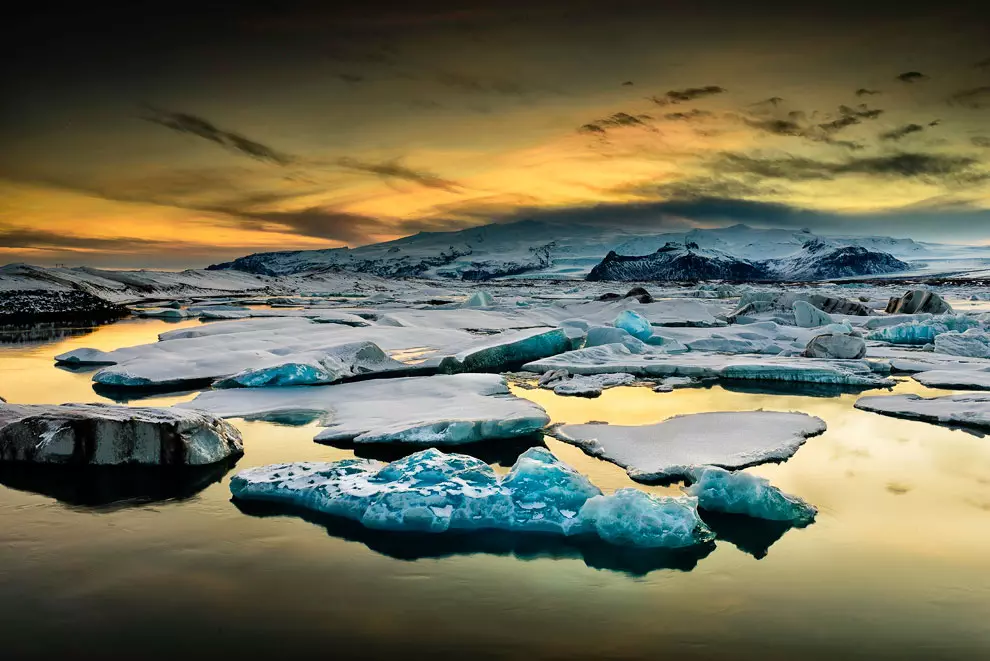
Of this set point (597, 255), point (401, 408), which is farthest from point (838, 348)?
point (597, 255)

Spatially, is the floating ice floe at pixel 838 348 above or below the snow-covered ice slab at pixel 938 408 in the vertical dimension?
above

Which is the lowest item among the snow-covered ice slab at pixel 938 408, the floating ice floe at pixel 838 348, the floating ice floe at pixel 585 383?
the floating ice floe at pixel 585 383

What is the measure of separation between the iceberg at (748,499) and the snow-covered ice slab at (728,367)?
4966 mm

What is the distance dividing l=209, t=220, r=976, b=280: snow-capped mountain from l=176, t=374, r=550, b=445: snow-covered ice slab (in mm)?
85131

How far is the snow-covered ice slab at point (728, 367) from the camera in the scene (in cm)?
846

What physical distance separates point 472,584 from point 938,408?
17.9ft

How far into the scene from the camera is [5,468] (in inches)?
181

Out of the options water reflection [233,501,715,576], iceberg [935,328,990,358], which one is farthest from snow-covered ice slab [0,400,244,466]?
iceberg [935,328,990,358]

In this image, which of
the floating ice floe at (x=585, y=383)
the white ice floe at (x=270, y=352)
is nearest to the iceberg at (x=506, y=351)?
the white ice floe at (x=270, y=352)

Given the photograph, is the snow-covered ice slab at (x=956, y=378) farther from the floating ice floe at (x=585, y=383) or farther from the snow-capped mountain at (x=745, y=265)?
the snow-capped mountain at (x=745, y=265)

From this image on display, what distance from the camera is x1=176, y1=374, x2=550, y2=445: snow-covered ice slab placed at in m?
5.24

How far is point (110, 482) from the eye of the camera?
4.34 meters

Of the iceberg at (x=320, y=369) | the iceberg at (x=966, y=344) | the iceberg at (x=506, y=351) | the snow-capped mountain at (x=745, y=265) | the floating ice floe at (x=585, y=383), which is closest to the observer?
the iceberg at (x=320, y=369)

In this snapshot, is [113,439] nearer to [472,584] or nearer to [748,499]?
[472,584]
